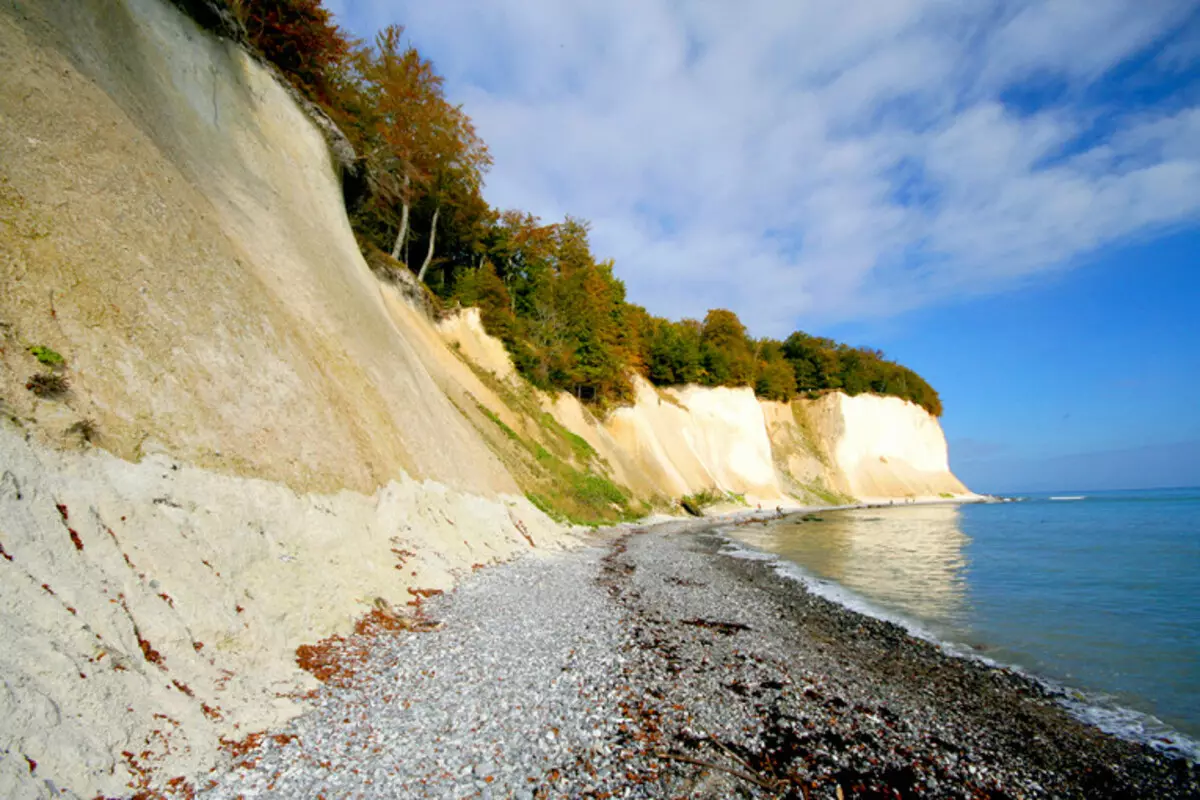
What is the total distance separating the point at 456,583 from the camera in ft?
32.3

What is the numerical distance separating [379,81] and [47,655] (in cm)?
2679

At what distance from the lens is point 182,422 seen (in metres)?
6.80

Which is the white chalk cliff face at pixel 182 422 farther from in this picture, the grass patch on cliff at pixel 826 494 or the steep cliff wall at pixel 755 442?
the grass patch on cliff at pixel 826 494

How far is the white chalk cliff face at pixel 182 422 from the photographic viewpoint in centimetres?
403

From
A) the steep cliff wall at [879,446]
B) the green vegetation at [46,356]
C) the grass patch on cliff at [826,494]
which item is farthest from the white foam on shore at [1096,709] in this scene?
the steep cliff wall at [879,446]

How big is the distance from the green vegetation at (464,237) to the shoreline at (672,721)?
18150mm

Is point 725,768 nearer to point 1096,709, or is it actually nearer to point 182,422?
point 1096,709

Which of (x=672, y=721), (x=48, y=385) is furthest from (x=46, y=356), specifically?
(x=672, y=721)

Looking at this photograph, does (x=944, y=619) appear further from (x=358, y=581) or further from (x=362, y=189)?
(x=362, y=189)

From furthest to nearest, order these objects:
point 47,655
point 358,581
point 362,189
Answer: point 362,189 < point 358,581 < point 47,655

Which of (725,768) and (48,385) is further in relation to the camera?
(48,385)

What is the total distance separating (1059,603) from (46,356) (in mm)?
18796

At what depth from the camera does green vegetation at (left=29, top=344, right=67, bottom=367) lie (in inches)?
219

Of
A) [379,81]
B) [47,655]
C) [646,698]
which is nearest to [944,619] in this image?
[646,698]
